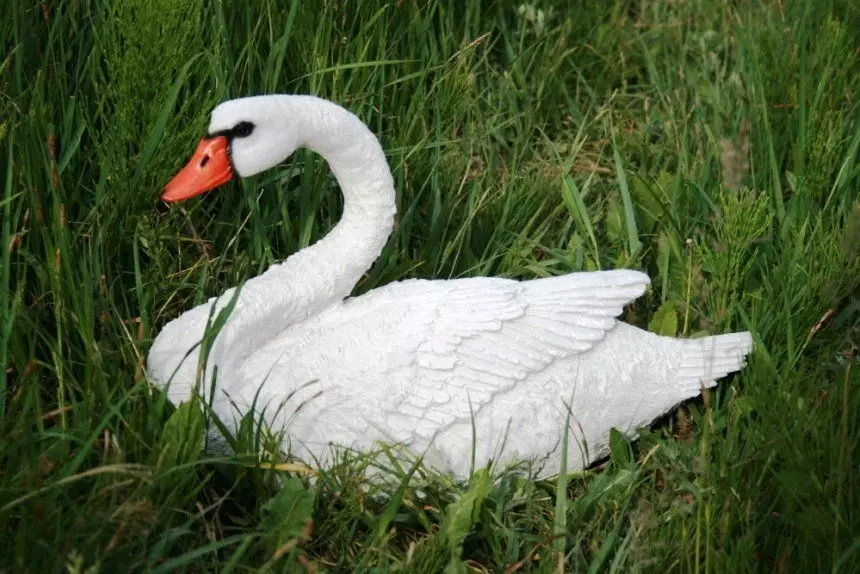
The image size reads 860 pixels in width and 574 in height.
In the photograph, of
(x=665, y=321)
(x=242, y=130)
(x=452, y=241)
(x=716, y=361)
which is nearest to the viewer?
(x=242, y=130)

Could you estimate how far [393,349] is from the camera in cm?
303

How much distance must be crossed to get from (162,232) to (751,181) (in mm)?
1980

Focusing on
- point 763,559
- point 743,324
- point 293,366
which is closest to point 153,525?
point 293,366

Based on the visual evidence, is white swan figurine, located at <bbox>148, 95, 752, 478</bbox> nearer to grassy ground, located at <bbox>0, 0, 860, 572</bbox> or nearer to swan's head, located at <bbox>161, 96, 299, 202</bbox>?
swan's head, located at <bbox>161, 96, 299, 202</bbox>

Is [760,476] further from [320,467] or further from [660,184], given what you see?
[660,184]

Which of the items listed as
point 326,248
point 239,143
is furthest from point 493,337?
point 239,143

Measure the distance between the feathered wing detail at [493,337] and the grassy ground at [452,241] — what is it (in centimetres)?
19

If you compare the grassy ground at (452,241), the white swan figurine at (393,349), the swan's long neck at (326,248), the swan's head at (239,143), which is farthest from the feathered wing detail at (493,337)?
the swan's head at (239,143)

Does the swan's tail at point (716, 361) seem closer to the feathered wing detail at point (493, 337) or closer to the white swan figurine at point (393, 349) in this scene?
the white swan figurine at point (393, 349)

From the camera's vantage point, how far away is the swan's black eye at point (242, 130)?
119 inches

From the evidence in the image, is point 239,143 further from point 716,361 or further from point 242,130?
point 716,361

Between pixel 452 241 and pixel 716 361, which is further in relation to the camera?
pixel 452 241

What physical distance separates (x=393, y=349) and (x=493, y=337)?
0.90 feet

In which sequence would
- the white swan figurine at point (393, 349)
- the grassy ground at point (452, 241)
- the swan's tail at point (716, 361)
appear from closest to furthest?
the grassy ground at point (452, 241), the white swan figurine at point (393, 349), the swan's tail at point (716, 361)
